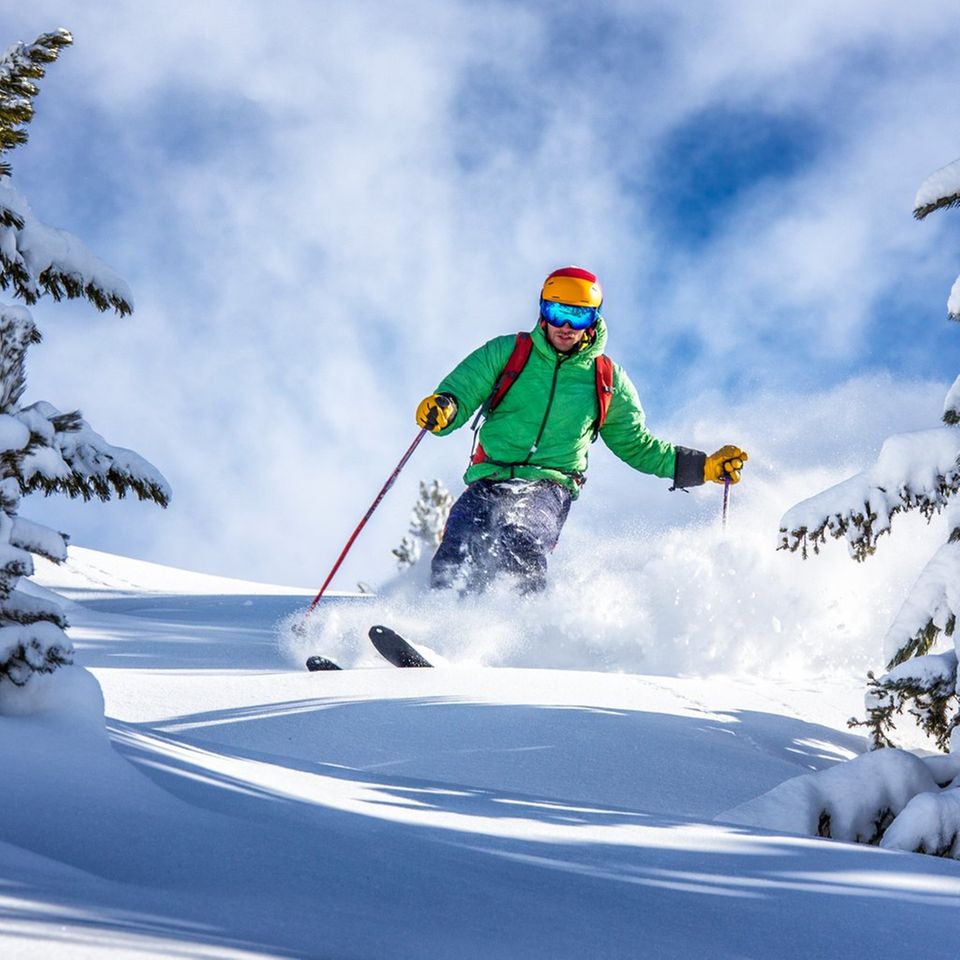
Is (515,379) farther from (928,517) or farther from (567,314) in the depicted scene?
(928,517)

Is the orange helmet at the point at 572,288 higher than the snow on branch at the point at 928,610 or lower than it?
higher

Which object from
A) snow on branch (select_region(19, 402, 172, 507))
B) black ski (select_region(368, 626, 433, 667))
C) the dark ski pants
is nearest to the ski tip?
black ski (select_region(368, 626, 433, 667))

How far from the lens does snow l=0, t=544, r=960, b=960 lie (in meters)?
1.30

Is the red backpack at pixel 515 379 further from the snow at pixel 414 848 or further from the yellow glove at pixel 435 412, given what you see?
the snow at pixel 414 848

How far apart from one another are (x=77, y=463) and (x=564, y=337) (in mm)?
5270

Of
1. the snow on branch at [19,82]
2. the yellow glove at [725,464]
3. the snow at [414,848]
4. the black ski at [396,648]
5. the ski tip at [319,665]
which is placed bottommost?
the snow at [414,848]

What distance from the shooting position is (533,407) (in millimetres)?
7684

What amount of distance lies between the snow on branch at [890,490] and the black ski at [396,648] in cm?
248

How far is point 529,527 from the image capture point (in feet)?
24.5

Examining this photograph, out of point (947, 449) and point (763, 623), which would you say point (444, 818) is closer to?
point (947, 449)

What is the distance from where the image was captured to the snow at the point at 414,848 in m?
1.30

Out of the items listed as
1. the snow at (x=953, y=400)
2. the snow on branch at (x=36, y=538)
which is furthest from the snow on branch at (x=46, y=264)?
the snow at (x=953, y=400)

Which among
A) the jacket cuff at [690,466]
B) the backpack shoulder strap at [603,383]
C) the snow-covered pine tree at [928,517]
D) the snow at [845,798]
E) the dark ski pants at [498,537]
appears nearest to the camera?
A: the snow at [845,798]

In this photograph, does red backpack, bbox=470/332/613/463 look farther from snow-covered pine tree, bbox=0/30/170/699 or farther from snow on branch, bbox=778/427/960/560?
snow-covered pine tree, bbox=0/30/170/699
